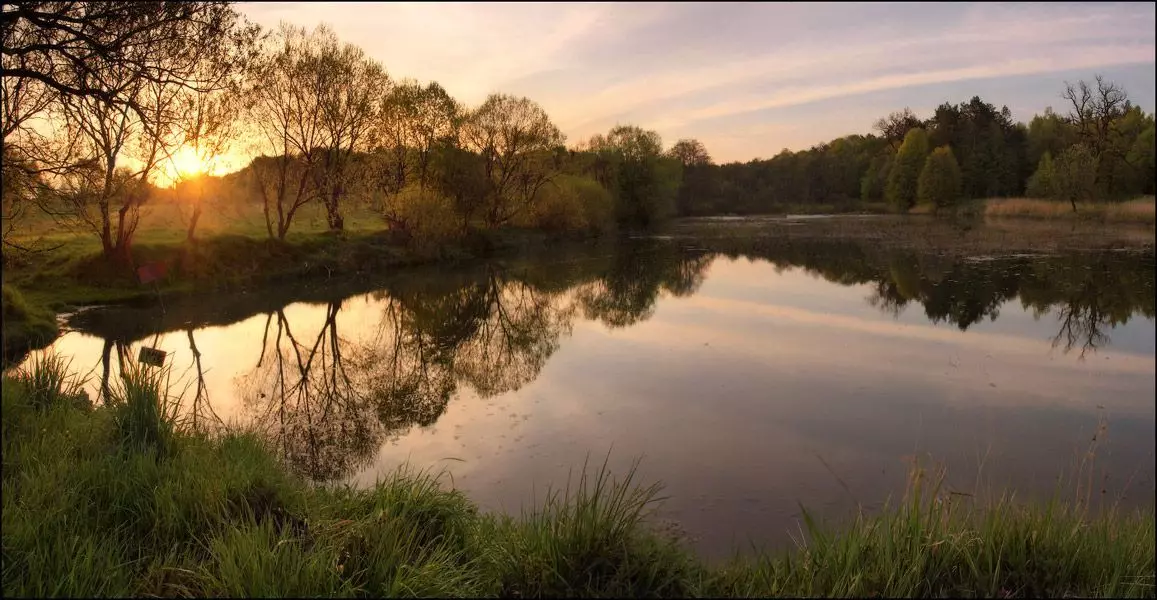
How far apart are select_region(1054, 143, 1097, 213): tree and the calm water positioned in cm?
2463

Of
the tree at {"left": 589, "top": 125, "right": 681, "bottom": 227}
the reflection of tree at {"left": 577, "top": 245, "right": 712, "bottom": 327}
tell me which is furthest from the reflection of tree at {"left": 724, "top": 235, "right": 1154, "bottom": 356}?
the tree at {"left": 589, "top": 125, "right": 681, "bottom": 227}

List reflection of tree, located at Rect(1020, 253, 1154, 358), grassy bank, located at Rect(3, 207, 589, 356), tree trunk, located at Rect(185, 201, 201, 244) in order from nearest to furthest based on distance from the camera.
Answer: reflection of tree, located at Rect(1020, 253, 1154, 358)
grassy bank, located at Rect(3, 207, 589, 356)
tree trunk, located at Rect(185, 201, 201, 244)

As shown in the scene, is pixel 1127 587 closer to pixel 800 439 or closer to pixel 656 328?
pixel 800 439

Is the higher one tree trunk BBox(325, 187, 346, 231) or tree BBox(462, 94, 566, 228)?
tree BBox(462, 94, 566, 228)

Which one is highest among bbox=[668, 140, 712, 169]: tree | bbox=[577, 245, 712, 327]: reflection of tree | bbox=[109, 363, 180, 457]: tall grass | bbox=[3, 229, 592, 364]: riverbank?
bbox=[668, 140, 712, 169]: tree

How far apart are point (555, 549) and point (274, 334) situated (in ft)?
54.9

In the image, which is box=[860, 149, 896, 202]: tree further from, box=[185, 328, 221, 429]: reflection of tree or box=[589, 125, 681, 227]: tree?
box=[185, 328, 221, 429]: reflection of tree

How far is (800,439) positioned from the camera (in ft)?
32.3

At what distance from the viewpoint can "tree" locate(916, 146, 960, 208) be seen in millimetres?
39062

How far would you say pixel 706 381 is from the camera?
43.6 feet

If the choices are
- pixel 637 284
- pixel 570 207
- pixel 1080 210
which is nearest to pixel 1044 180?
pixel 1080 210

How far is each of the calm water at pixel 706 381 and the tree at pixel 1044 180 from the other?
2571 cm

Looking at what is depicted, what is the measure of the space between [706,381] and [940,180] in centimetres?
3970

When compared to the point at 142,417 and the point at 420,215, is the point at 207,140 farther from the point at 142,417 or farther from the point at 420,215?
the point at 142,417
